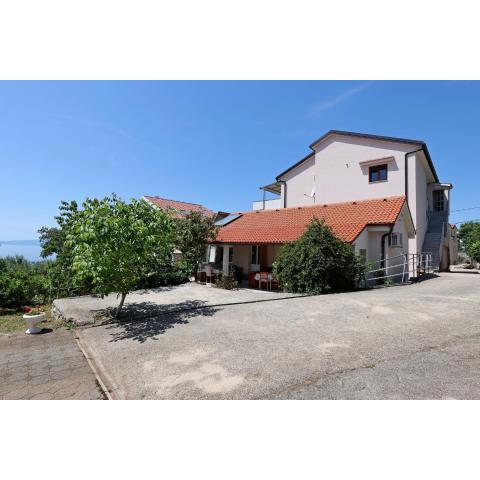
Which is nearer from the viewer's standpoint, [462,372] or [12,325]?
[462,372]

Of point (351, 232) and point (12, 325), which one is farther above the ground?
point (351, 232)

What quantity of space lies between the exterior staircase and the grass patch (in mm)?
23557

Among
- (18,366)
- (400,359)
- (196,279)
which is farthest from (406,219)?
(18,366)

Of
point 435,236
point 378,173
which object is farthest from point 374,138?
point 435,236

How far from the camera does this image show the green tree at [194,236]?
52.3 ft

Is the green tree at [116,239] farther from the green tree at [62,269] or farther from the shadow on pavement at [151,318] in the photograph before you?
the green tree at [62,269]

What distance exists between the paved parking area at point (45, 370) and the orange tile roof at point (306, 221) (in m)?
10.6

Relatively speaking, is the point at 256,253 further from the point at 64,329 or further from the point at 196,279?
the point at 64,329

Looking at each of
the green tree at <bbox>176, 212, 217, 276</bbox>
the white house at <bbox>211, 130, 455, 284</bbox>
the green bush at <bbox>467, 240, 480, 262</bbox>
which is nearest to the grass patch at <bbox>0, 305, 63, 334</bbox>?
the green tree at <bbox>176, 212, 217, 276</bbox>

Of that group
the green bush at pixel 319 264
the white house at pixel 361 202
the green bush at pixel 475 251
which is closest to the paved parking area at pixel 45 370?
the green bush at pixel 319 264

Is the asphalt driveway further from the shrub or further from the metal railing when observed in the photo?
the shrub

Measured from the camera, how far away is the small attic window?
19.7 meters
